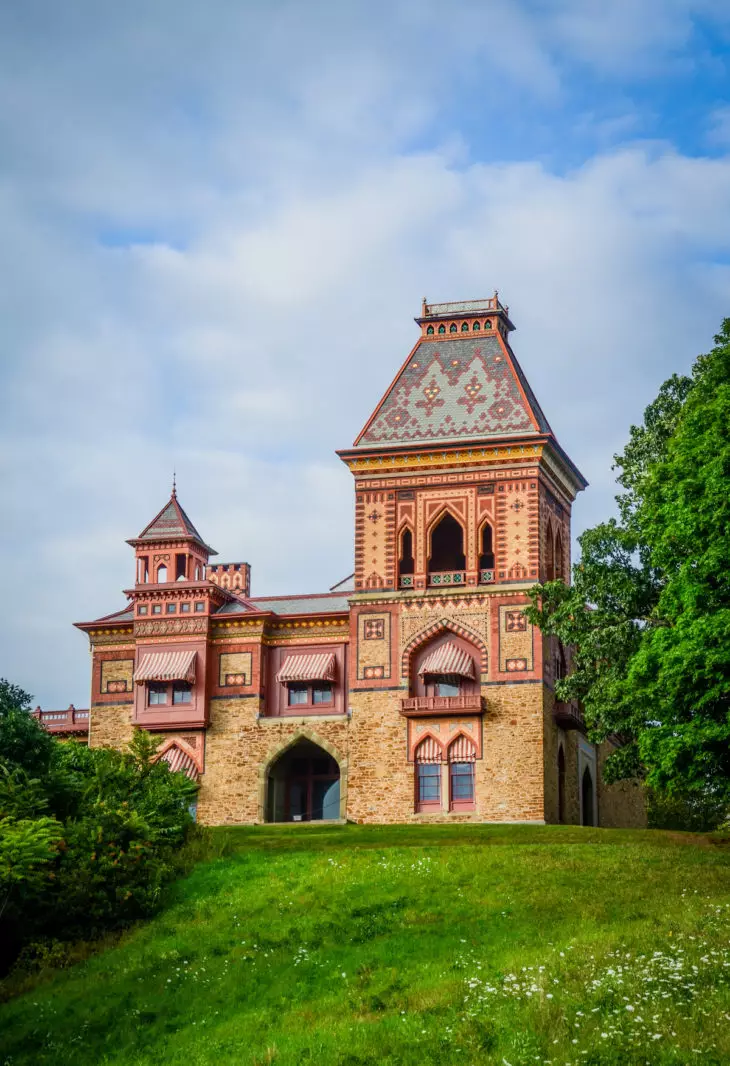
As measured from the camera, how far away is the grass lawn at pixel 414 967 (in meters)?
29.4

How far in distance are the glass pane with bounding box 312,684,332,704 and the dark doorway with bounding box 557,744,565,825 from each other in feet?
32.7

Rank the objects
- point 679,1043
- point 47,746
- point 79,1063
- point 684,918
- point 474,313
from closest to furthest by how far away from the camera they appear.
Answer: point 679,1043
point 79,1063
point 684,918
point 47,746
point 474,313

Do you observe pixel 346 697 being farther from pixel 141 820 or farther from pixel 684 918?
pixel 684 918

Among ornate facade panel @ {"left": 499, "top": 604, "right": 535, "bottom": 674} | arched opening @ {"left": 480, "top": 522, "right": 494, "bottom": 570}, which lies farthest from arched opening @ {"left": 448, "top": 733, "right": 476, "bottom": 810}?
arched opening @ {"left": 480, "top": 522, "right": 494, "bottom": 570}

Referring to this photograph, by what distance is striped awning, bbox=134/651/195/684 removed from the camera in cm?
6844

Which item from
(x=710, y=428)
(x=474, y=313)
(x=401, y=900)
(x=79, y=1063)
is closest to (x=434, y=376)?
(x=474, y=313)

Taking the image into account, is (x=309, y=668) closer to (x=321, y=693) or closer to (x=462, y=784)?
(x=321, y=693)

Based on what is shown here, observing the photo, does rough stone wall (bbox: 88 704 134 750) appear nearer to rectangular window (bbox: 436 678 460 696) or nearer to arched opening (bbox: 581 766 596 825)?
rectangular window (bbox: 436 678 460 696)

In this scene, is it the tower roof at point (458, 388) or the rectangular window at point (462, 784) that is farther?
the tower roof at point (458, 388)

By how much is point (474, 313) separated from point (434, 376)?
3.43 metres

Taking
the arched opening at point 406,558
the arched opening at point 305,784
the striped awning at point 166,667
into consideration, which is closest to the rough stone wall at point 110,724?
the striped awning at point 166,667

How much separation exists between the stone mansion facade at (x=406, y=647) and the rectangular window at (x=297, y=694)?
0.29 feet

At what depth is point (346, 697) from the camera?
68.7 meters

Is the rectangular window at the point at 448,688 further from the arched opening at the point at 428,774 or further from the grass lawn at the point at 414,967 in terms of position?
the grass lawn at the point at 414,967
